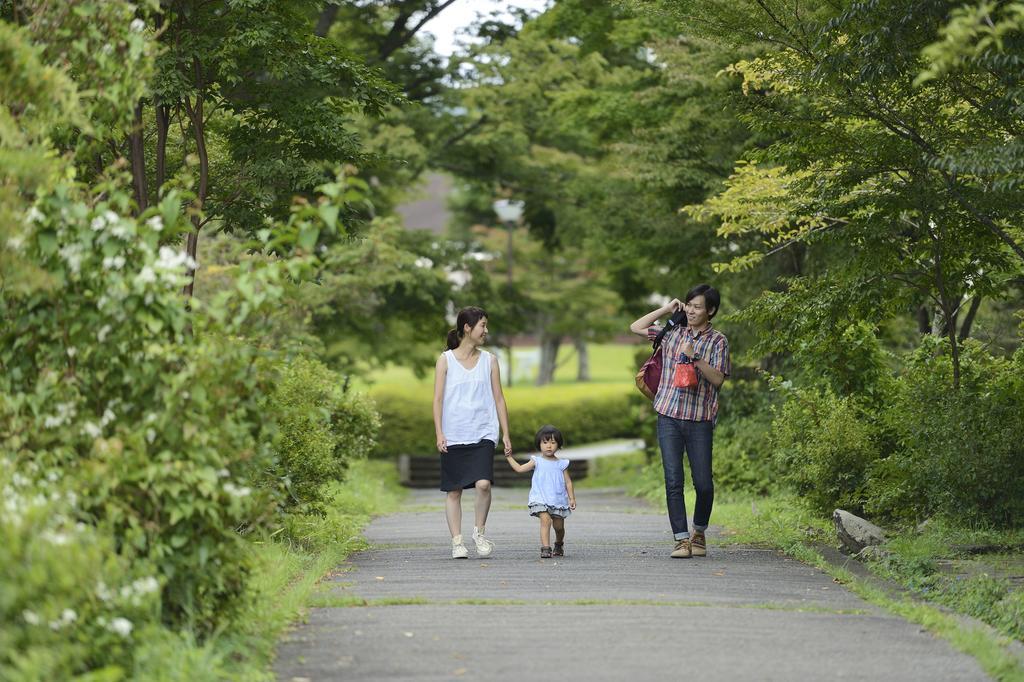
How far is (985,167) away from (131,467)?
546 centimetres

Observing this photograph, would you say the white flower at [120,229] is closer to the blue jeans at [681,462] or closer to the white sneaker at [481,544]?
the white sneaker at [481,544]

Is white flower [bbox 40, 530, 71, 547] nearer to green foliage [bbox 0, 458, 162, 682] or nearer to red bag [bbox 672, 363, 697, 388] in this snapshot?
green foliage [bbox 0, 458, 162, 682]

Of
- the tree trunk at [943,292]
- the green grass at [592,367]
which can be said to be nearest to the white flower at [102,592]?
the tree trunk at [943,292]

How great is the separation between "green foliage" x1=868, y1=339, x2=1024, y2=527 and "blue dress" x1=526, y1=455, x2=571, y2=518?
10.2ft

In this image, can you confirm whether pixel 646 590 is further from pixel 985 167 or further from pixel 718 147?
pixel 718 147

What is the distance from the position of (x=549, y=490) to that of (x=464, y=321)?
4.44 ft

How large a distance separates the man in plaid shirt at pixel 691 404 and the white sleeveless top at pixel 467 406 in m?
1.15

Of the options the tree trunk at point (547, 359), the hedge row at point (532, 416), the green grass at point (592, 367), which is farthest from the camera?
the green grass at point (592, 367)

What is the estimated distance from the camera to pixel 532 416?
3884 cm

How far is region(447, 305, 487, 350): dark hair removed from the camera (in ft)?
33.3

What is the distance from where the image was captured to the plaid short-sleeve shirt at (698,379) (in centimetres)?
1003

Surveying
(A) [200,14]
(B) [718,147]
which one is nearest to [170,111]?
(A) [200,14]

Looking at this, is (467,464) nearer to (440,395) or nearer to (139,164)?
(440,395)

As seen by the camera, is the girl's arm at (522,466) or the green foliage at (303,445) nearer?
the girl's arm at (522,466)
